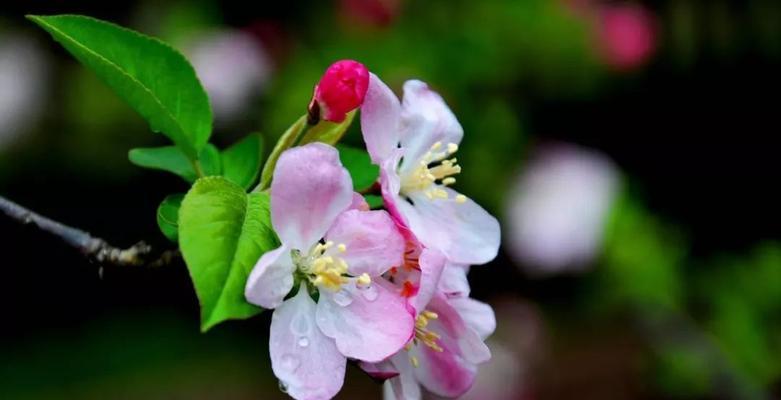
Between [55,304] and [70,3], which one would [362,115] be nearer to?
[70,3]

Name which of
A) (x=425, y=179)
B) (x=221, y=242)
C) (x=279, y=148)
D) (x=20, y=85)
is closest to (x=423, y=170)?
(x=425, y=179)

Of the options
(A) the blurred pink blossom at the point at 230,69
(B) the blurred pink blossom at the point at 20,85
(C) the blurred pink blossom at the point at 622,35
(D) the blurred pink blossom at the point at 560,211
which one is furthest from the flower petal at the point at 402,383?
(B) the blurred pink blossom at the point at 20,85

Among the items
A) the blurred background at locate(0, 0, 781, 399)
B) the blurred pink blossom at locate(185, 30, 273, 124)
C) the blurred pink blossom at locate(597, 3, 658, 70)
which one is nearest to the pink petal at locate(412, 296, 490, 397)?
the blurred background at locate(0, 0, 781, 399)

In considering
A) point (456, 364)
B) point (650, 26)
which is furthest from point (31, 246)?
point (456, 364)

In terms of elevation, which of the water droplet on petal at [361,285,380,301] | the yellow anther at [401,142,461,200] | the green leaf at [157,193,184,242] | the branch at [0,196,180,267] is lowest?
the branch at [0,196,180,267]

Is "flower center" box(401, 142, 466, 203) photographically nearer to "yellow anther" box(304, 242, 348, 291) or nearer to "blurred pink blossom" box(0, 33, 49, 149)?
"yellow anther" box(304, 242, 348, 291)

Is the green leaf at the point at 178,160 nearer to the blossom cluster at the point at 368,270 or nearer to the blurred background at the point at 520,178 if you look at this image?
the blossom cluster at the point at 368,270
